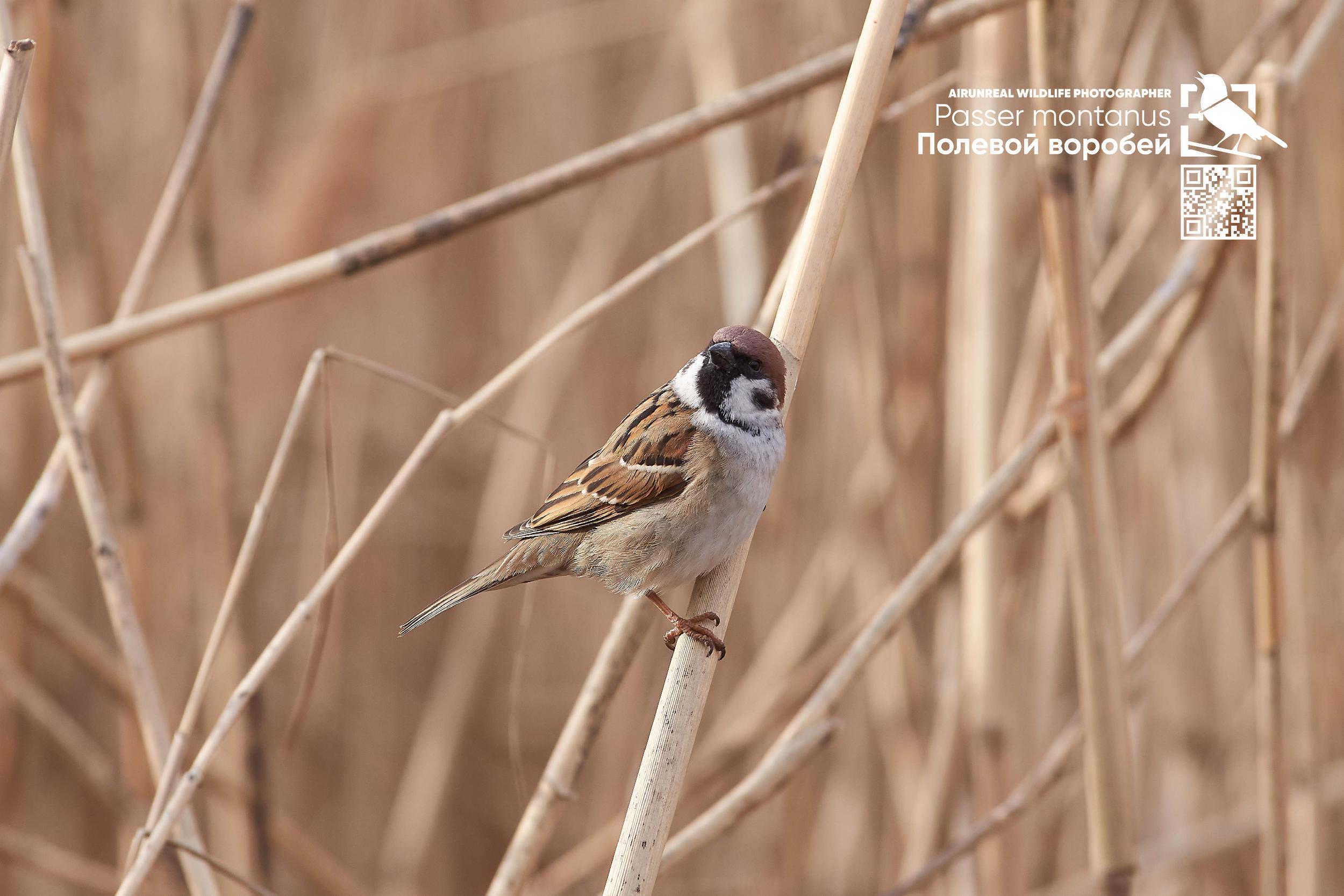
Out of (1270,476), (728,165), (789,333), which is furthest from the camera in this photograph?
(728,165)

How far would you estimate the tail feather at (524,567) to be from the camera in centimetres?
172

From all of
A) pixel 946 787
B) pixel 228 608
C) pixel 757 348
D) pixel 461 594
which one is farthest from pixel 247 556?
pixel 946 787

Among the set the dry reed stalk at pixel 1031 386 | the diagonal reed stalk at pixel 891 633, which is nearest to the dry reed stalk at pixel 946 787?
the diagonal reed stalk at pixel 891 633

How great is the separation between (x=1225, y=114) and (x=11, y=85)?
2.07 meters

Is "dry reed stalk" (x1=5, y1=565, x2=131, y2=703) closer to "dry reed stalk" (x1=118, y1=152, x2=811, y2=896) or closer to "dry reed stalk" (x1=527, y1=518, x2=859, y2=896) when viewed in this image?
"dry reed stalk" (x1=118, y1=152, x2=811, y2=896)

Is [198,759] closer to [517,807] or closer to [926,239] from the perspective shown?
[926,239]

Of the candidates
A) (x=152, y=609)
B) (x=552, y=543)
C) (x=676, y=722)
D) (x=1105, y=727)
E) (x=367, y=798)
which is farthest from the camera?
(x=367, y=798)

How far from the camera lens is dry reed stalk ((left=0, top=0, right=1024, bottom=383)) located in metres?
1.68

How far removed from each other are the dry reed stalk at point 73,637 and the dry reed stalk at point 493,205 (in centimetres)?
75

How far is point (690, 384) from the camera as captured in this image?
1.75 metres

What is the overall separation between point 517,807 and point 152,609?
1.42 m

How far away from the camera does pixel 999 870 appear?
7.09ft

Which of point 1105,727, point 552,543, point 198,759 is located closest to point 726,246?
point 552,543

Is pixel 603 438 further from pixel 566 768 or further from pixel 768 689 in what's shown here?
pixel 566 768
